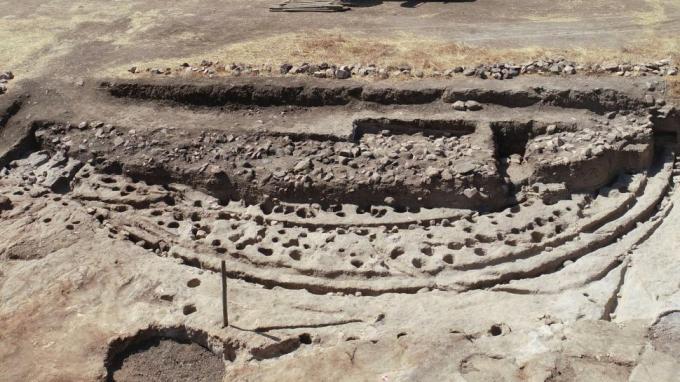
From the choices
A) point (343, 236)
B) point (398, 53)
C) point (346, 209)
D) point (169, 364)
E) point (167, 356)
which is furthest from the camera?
point (398, 53)

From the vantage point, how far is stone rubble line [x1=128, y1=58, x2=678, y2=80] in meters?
15.8

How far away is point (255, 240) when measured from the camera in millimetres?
12398

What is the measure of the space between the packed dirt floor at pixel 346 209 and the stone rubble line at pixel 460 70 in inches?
3.3

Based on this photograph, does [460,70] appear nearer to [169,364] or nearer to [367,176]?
[367,176]

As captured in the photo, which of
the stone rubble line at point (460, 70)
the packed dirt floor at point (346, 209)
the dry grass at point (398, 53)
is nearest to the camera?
the packed dirt floor at point (346, 209)

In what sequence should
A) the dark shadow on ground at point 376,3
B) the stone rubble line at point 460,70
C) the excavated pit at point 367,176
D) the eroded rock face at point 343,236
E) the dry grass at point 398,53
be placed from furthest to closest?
the dark shadow on ground at point 376,3 < the dry grass at point 398,53 < the stone rubble line at point 460,70 < the excavated pit at point 367,176 < the eroded rock face at point 343,236

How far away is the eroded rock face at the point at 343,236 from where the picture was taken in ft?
32.0

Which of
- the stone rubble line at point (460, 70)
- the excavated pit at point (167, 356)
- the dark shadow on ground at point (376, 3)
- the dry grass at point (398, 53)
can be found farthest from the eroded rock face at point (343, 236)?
the dark shadow on ground at point (376, 3)

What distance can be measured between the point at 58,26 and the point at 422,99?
42.5 feet

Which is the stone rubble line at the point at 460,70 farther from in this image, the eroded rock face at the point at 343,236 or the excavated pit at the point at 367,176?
the eroded rock face at the point at 343,236

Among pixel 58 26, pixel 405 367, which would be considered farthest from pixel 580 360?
pixel 58 26

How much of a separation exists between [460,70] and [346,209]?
5272 millimetres

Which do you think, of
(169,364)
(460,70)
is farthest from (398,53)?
(169,364)

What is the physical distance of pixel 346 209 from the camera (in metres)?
13.3
